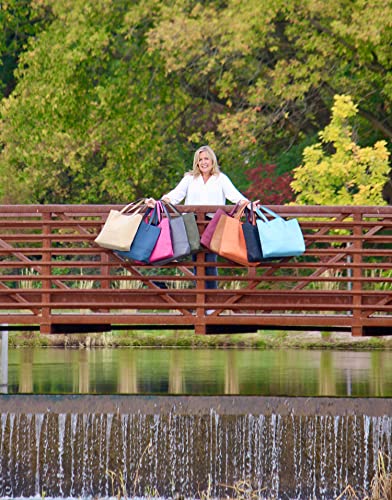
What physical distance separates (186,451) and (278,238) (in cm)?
344

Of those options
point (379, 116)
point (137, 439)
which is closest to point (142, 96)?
point (379, 116)

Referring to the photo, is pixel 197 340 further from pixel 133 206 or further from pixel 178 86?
pixel 133 206

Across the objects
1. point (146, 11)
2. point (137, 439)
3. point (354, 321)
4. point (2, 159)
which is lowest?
point (137, 439)

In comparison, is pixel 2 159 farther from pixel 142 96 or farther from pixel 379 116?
pixel 379 116

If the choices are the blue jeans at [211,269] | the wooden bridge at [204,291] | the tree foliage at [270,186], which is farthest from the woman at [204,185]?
the tree foliage at [270,186]

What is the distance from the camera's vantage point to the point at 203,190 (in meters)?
15.0

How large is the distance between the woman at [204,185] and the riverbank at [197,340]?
12.2 meters

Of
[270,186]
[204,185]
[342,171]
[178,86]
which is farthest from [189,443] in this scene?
[178,86]

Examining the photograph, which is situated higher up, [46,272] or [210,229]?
[210,229]

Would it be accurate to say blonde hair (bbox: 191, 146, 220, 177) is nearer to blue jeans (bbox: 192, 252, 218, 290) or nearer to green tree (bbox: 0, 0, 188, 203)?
blue jeans (bbox: 192, 252, 218, 290)

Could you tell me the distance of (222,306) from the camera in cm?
1518

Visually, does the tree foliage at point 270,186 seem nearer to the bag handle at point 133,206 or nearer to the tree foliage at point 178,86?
the tree foliage at point 178,86

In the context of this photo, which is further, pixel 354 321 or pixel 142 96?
pixel 142 96

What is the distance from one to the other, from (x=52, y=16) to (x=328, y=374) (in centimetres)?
1813
